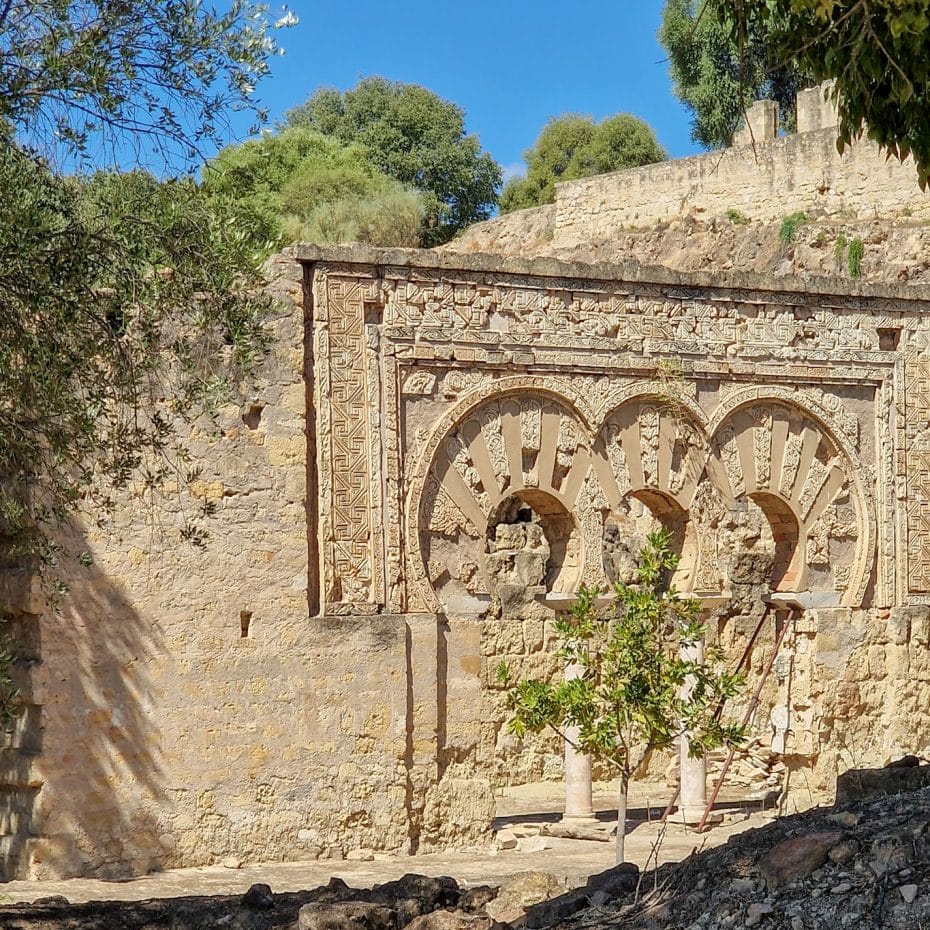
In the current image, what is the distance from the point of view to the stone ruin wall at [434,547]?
10789 mm

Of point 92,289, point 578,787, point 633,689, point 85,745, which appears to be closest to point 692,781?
point 578,787

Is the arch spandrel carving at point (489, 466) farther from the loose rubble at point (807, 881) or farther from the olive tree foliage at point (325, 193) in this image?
the olive tree foliage at point (325, 193)

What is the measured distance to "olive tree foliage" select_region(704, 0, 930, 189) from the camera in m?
6.40

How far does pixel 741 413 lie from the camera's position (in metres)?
12.9

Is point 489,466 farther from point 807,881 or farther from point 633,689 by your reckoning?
point 807,881

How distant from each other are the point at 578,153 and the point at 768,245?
2236cm

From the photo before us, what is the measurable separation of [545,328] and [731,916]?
692 cm

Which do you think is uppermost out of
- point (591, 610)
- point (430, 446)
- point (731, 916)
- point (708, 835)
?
point (430, 446)

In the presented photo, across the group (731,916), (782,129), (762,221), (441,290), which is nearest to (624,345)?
(441,290)

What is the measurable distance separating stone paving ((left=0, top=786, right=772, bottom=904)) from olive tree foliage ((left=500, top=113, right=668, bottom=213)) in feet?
108

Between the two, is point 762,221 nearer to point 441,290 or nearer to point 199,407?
point 441,290

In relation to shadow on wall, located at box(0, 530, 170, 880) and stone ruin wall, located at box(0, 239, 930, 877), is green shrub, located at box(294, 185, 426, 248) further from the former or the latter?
shadow on wall, located at box(0, 530, 170, 880)

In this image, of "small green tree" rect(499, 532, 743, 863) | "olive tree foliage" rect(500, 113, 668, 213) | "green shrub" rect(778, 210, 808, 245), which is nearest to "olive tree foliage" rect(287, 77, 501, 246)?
"olive tree foliage" rect(500, 113, 668, 213)

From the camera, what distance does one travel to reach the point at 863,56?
255 inches
